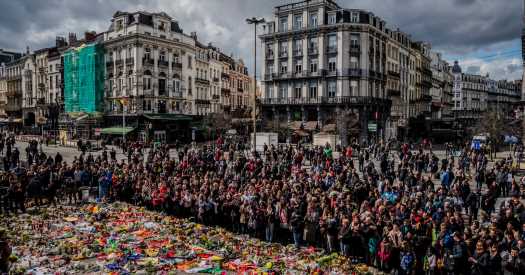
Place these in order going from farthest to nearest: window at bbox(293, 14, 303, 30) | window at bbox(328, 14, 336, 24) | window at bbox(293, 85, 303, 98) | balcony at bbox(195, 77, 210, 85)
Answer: balcony at bbox(195, 77, 210, 85)
window at bbox(293, 85, 303, 98)
window at bbox(293, 14, 303, 30)
window at bbox(328, 14, 336, 24)

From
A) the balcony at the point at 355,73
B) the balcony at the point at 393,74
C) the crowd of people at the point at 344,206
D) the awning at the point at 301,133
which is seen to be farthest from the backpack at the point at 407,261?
the balcony at the point at 393,74

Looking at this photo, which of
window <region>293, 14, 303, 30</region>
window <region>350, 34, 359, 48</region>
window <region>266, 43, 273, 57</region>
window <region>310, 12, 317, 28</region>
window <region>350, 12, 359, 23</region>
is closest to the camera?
window <region>350, 12, 359, 23</region>

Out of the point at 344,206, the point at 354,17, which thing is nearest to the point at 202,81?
the point at 354,17

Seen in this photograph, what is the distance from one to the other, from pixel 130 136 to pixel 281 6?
84.5 feet

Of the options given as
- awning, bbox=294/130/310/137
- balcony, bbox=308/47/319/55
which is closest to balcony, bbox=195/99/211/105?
balcony, bbox=308/47/319/55

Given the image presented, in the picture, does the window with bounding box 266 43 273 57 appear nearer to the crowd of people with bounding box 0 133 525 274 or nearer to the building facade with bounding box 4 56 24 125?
the crowd of people with bounding box 0 133 525 274

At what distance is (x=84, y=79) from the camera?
2376 inches

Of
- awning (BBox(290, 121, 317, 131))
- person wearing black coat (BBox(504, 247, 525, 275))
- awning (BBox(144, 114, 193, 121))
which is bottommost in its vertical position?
person wearing black coat (BBox(504, 247, 525, 275))

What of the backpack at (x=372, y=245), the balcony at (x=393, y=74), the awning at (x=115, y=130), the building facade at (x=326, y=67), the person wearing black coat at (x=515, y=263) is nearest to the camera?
the person wearing black coat at (x=515, y=263)

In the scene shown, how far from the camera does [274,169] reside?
20.9 metres

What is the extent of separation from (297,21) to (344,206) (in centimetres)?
4459

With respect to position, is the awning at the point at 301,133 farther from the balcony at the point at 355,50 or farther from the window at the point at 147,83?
the window at the point at 147,83

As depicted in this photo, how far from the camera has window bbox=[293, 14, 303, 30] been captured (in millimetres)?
53125

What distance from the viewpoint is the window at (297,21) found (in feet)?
174
